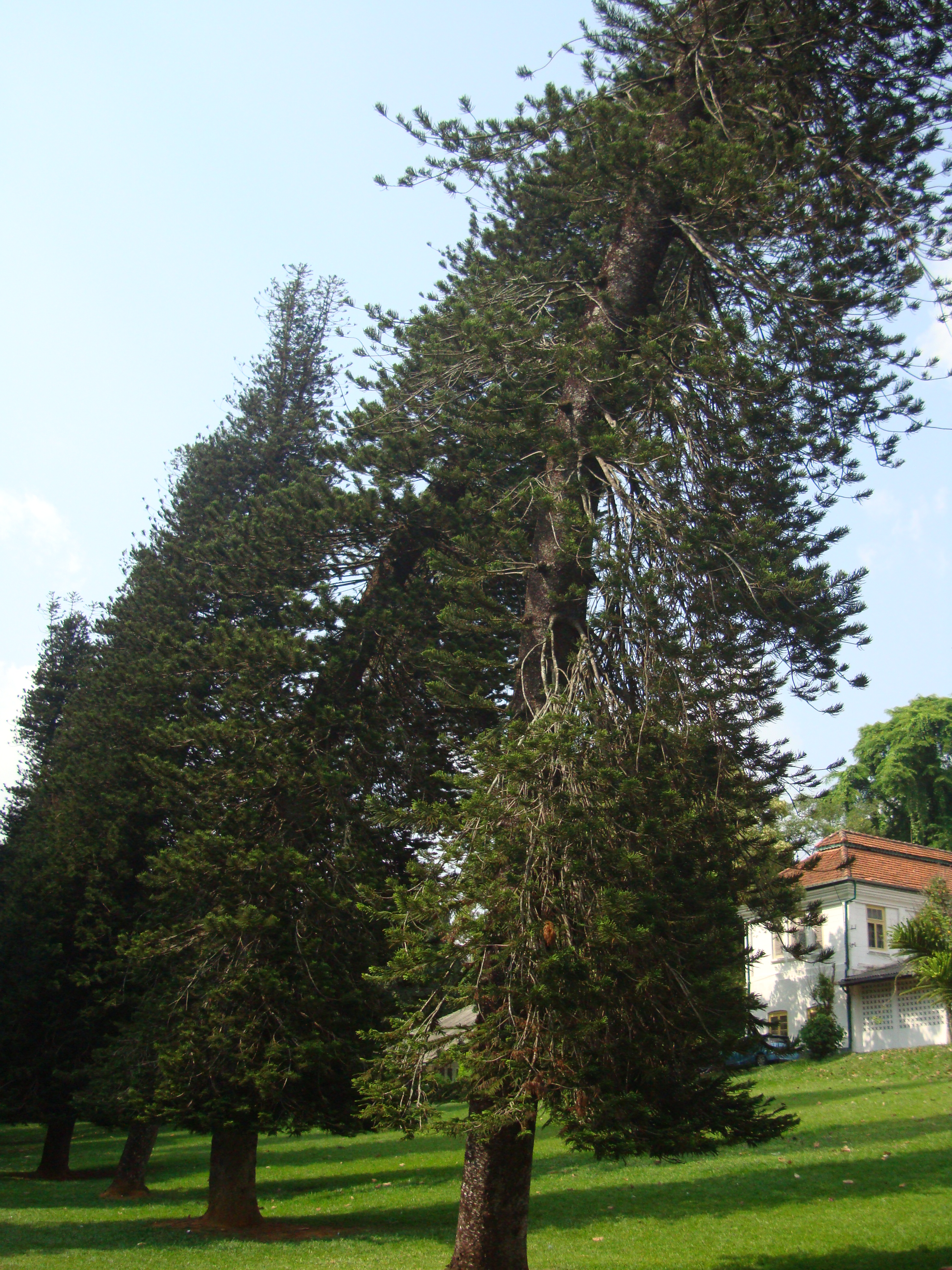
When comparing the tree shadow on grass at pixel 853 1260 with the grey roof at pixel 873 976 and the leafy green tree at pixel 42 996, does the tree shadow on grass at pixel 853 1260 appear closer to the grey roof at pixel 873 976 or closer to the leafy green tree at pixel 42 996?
the leafy green tree at pixel 42 996

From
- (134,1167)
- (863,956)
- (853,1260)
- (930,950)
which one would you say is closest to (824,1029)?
(863,956)

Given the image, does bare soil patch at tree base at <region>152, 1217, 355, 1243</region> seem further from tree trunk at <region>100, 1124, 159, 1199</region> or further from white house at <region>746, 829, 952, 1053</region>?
white house at <region>746, 829, 952, 1053</region>

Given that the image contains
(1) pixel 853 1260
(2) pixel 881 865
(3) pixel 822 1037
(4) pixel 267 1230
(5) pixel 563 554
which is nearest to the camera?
(5) pixel 563 554

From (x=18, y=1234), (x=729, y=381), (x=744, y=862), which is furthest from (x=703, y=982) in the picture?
(x=18, y=1234)

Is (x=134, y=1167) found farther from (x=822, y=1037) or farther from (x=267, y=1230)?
(x=822, y=1037)

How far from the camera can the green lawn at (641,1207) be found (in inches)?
357

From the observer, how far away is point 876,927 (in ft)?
82.5

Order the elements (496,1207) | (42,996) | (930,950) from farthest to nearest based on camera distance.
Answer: (42,996), (496,1207), (930,950)

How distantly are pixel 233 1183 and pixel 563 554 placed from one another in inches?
377

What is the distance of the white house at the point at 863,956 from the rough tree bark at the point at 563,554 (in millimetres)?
15911

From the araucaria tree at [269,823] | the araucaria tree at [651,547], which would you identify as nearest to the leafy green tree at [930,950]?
the araucaria tree at [651,547]

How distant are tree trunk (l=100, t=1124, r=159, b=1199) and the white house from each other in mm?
12719

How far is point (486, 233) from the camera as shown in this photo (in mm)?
13797

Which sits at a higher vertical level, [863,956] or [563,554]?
[563,554]
